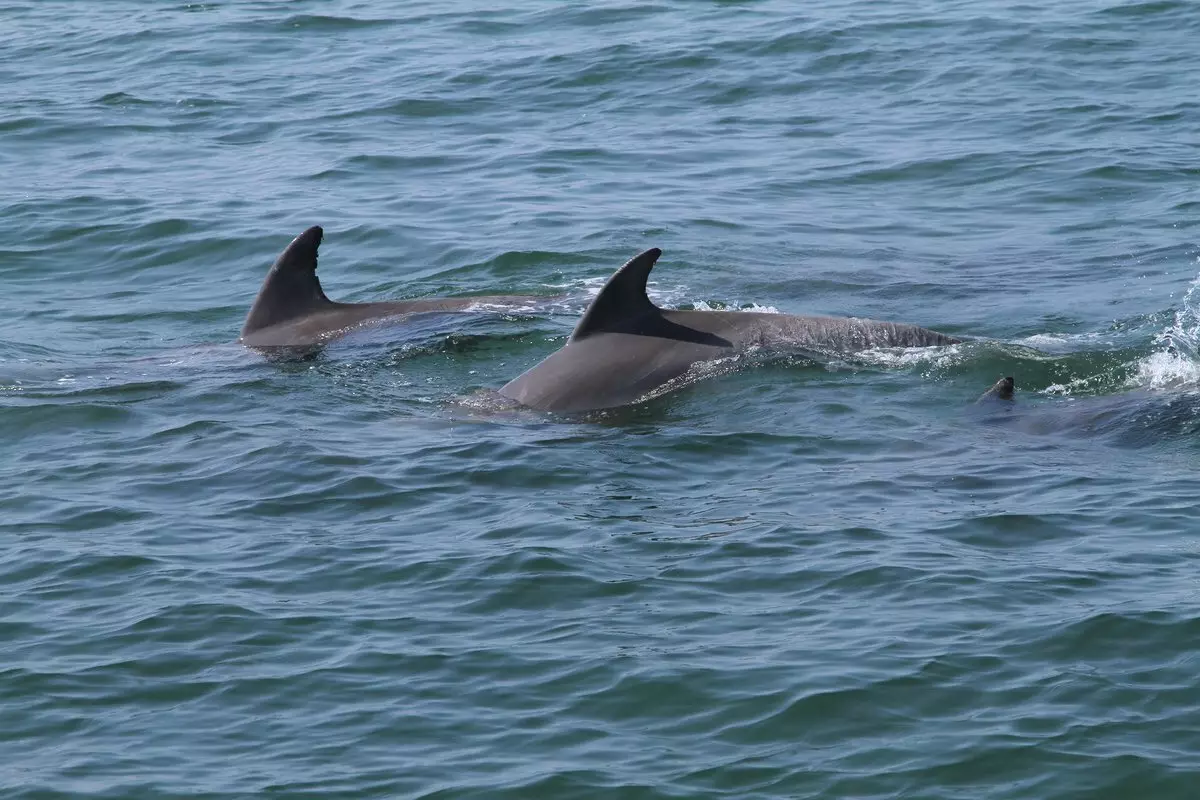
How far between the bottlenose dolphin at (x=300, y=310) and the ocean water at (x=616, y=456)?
1.34 feet

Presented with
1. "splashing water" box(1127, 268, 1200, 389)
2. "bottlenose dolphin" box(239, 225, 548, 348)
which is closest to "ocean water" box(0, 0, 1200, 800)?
"splashing water" box(1127, 268, 1200, 389)

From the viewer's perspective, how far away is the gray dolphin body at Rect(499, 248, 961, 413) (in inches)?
540

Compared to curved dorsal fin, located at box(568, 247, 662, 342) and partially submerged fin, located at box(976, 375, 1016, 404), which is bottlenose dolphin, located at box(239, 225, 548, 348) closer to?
curved dorsal fin, located at box(568, 247, 662, 342)

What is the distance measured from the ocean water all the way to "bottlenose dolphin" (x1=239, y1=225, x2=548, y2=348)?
16.1 inches

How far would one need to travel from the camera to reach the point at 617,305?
13.9m

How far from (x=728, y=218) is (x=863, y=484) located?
29.3ft

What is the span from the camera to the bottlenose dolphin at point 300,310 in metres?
15.9

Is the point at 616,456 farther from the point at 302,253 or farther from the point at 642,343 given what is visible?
the point at 302,253

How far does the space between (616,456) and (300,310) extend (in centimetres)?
468

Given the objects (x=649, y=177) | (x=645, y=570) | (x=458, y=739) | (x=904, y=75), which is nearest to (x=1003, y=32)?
(x=904, y=75)

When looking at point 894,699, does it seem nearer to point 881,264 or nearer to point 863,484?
point 863,484

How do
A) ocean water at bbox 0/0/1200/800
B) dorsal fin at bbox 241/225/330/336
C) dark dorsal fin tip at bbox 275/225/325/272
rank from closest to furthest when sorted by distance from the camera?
ocean water at bbox 0/0/1200/800, dark dorsal fin tip at bbox 275/225/325/272, dorsal fin at bbox 241/225/330/336

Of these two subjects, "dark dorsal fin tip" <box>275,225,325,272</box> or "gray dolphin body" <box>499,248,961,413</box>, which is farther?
"dark dorsal fin tip" <box>275,225,325,272</box>

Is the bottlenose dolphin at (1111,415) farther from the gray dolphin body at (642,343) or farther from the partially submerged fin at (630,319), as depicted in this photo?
the partially submerged fin at (630,319)
